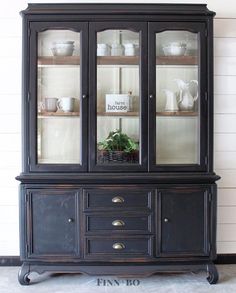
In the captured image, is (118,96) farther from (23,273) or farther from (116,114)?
(23,273)

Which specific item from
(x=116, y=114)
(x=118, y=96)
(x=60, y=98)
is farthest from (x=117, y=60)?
(x=60, y=98)

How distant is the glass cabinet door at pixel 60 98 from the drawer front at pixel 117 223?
15.0 inches

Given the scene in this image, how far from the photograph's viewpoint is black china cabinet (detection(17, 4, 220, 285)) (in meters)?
2.57

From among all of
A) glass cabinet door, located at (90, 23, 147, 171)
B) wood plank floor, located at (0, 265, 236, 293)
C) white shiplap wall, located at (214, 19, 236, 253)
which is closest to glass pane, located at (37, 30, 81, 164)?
glass cabinet door, located at (90, 23, 147, 171)

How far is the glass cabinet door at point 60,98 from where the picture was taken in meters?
2.60

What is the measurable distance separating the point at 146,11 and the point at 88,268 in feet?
5.83

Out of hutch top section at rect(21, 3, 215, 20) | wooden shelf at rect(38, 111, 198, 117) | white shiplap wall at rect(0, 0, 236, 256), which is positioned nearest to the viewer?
hutch top section at rect(21, 3, 215, 20)

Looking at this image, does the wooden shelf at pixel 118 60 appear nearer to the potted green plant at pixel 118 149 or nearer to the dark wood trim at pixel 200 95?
the dark wood trim at pixel 200 95

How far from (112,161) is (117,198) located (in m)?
0.26

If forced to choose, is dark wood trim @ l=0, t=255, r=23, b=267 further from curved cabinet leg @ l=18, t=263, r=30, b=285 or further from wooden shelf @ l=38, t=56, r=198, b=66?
wooden shelf @ l=38, t=56, r=198, b=66

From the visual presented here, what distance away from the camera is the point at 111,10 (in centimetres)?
256

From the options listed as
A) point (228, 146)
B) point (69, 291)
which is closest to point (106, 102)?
point (228, 146)

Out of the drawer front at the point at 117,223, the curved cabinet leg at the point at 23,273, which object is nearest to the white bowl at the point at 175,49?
the drawer front at the point at 117,223

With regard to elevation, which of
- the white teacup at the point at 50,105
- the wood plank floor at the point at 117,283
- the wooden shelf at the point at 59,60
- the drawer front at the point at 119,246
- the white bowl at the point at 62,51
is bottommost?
the wood plank floor at the point at 117,283
